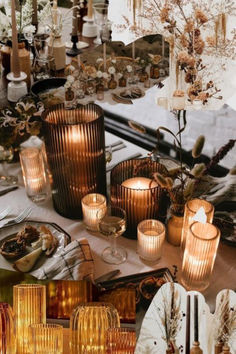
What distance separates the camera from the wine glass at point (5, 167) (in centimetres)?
146

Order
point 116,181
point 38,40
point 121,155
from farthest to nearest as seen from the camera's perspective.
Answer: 1. point 38,40
2. point 121,155
3. point 116,181

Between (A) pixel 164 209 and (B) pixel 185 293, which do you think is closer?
(B) pixel 185 293

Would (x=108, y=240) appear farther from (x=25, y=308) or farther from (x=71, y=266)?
(x=25, y=308)

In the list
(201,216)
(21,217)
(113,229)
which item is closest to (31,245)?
(21,217)

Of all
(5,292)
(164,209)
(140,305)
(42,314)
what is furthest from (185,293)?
(5,292)

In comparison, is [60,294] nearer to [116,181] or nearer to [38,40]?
[116,181]

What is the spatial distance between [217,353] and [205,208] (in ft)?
1.12

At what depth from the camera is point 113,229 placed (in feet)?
3.84

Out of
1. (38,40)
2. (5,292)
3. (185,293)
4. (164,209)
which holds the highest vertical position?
(38,40)

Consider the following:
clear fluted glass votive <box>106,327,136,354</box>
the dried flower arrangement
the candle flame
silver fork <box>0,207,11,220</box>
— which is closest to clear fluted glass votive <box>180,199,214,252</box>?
the candle flame

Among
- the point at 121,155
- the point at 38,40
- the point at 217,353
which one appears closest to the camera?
the point at 217,353

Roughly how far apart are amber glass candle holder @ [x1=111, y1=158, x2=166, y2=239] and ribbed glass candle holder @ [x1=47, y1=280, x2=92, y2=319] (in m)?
0.19

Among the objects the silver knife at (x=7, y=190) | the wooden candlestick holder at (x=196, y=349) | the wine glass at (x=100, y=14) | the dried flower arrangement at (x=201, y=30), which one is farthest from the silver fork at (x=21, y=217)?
the wine glass at (x=100, y=14)

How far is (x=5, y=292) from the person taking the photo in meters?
1.36
